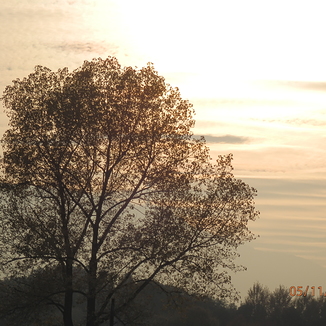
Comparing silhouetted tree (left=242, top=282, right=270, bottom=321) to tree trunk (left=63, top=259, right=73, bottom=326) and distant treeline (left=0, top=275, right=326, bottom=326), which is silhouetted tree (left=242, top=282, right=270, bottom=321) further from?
tree trunk (left=63, top=259, right=73, bottom=326)

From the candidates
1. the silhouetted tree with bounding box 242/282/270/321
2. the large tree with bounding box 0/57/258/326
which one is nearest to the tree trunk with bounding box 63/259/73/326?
the large tree with bounding box 0/57/258/326

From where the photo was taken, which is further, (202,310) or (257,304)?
(257,304)

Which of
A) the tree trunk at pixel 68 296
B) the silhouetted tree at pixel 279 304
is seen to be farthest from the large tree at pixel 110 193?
the silhouetted tree at pixel 279 304

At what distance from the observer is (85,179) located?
37250mm

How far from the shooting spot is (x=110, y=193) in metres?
37.8

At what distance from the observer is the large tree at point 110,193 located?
35.9 m

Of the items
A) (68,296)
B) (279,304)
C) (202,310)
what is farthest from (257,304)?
(68,296)

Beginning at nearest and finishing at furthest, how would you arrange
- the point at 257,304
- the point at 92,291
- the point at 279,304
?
the point at 92,291 → the point at 279,304 → the point at 257,304

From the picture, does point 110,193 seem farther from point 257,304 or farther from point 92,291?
point 257,304

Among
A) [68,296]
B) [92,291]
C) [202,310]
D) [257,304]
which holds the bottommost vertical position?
[68,296]

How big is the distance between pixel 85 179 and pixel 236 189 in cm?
929

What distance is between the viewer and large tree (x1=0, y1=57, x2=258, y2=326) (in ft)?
118

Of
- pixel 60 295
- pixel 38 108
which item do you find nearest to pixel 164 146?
pixel 38 108

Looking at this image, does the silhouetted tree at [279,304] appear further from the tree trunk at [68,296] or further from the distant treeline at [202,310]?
the tree trunk at [68,296]
